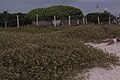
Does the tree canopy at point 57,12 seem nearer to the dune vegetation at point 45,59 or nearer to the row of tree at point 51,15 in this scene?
the row of tree at point 51,15

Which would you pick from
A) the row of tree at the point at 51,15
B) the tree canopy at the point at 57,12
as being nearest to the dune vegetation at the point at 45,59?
the row of tree at the point at 51,15

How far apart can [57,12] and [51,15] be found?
0.92 meters

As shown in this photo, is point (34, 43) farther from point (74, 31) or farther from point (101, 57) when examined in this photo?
point (74, 31)

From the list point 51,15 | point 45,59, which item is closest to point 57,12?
point 51,15

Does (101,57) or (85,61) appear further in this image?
(101,57)

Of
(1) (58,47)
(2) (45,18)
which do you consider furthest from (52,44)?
(2) (45,18)

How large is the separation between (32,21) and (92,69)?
66.6 feet

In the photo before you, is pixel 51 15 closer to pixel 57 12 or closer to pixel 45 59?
pixel 57 12

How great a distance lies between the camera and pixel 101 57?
8570 mm

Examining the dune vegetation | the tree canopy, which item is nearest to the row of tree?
the tree canopy

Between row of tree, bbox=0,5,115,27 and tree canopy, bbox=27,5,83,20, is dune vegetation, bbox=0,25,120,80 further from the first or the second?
tree canopy, bbox=27,5,83,20

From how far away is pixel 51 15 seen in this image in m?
28.2

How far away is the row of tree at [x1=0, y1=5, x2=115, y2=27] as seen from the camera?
89.1ft

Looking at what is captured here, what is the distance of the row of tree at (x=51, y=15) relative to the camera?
27153 millimetres
